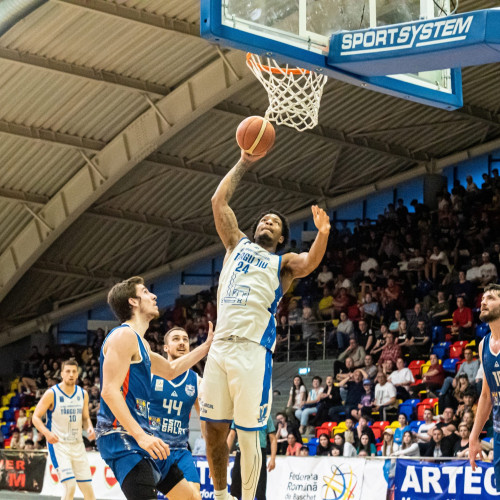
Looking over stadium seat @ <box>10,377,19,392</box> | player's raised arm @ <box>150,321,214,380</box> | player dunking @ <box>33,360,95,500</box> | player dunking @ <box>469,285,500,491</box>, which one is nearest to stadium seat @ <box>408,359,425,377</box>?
player dunking @ <box>33,360,95,500</box>

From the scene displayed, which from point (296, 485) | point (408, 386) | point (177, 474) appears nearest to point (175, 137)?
point (408, 386)

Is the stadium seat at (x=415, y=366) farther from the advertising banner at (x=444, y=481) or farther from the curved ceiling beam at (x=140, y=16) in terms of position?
the curved ceiling beam at (x=140, y=16)

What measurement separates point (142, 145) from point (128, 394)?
54.8ft

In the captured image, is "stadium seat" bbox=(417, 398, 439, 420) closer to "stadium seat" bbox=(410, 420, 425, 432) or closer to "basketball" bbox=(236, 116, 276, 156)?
"stadium seat" bbox=(410, 420, 425, 432)

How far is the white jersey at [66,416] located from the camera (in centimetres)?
1260

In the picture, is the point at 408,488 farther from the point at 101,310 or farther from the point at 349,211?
the point at 101,310

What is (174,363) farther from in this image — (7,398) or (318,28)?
(7,398)

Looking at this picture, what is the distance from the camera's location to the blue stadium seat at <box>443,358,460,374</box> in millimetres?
16969

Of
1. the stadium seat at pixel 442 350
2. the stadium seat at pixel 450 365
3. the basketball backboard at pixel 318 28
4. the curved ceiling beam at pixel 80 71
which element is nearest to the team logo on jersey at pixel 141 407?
the basketball backboard at pixel 318 28

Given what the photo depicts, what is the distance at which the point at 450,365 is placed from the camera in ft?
56.1

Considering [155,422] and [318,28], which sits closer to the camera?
[318,28]

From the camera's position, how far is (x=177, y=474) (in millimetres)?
6707

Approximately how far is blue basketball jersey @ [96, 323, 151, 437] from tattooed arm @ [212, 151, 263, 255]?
1.16 metres

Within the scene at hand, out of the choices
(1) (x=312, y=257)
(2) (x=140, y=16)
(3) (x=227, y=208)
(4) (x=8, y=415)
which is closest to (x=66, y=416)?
(3) (x=227, y=208)
